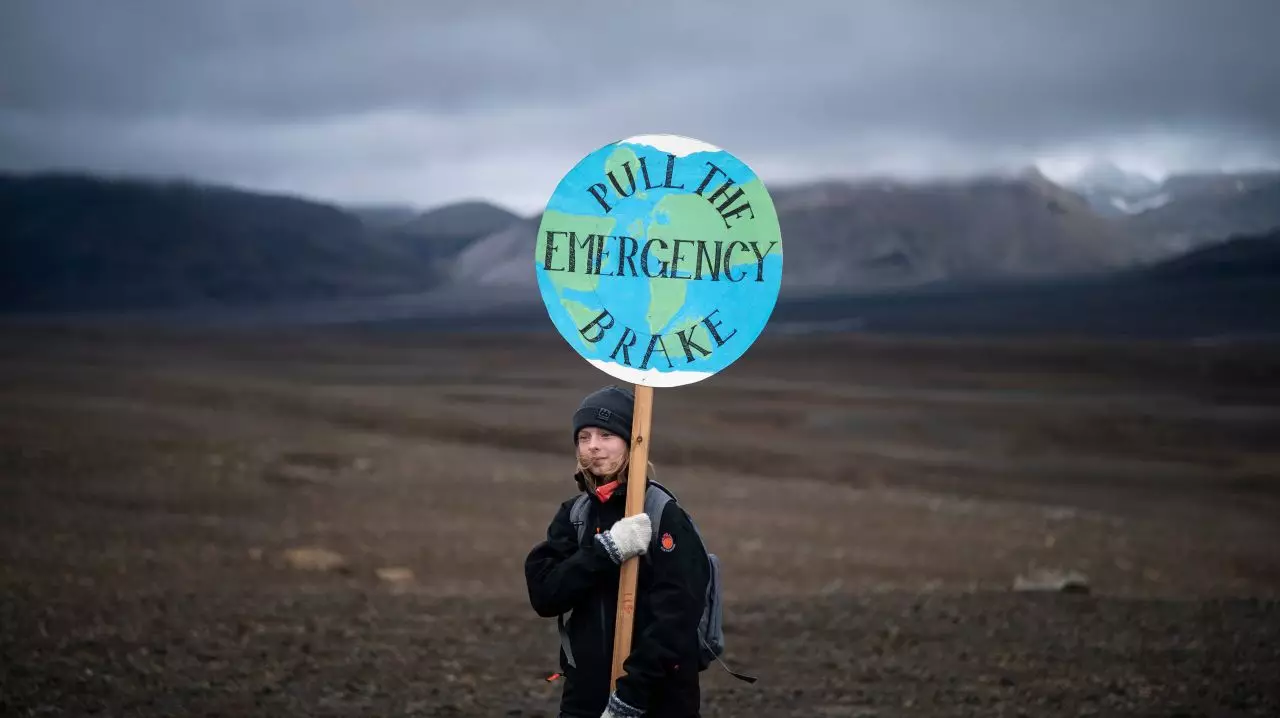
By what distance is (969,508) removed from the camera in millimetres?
20703

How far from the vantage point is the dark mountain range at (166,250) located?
128m

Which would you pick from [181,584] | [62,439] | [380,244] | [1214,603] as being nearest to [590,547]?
[1214,603]

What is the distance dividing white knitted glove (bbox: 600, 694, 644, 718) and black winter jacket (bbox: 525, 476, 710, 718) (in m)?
0.02

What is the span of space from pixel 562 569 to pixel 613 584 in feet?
0.63

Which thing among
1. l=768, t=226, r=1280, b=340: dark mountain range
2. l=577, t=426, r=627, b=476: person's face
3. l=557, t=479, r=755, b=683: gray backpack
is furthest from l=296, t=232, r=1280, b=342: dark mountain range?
l=577, t=426, r=627, b=476: person's face

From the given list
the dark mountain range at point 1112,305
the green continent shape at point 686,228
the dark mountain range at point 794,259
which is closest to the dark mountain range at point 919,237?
the dark mountain range at point 794,259

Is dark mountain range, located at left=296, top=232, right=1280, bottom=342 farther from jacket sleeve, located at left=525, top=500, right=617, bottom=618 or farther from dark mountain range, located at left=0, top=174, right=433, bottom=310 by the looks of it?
jacket sleeve, located at left=525, top=500, right=617, bottom=618

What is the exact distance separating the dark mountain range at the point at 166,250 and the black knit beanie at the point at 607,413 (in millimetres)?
129364

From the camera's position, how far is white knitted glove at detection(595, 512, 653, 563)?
3311 millimetres

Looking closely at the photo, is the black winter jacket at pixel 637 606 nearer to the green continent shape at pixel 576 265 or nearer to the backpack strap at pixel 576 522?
the backpack strap at pixel 576 522

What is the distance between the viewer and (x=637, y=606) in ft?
11.4

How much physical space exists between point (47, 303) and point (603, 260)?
429ft

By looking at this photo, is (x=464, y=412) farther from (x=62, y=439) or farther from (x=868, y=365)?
(x=868, y=365)

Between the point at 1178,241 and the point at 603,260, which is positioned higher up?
the point at 1178,241
